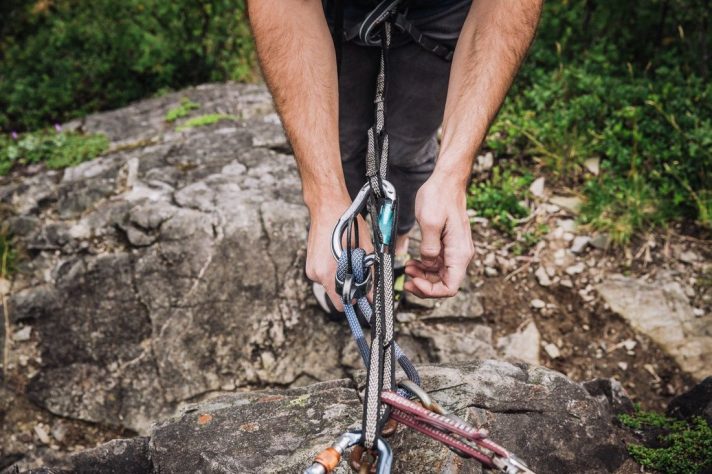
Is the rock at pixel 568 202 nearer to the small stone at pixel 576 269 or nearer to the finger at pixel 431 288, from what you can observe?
the small stone at pixel 576 269

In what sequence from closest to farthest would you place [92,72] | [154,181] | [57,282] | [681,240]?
[57,282], [681,240], [154,181], [92,72]

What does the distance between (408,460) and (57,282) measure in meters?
2.42

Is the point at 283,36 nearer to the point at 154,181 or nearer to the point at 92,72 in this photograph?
the point at 154,181

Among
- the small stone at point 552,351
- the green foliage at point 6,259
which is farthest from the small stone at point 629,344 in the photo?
the green foliage at point 6,259

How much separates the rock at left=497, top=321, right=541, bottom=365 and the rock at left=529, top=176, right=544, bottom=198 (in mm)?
990

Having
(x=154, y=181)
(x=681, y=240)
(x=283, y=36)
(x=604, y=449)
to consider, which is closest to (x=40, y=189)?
(x=154, y=181)

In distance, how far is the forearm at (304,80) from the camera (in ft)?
5.19

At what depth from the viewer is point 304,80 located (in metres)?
1.62

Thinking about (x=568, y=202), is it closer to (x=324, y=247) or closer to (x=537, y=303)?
(x=537, y=303)

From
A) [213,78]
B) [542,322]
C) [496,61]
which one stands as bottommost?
[542,322]

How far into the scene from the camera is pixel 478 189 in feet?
11.5

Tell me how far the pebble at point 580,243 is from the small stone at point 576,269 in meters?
0.10

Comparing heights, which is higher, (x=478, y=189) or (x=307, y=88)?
(x=307, y=88)

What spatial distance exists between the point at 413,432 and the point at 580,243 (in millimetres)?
2186
